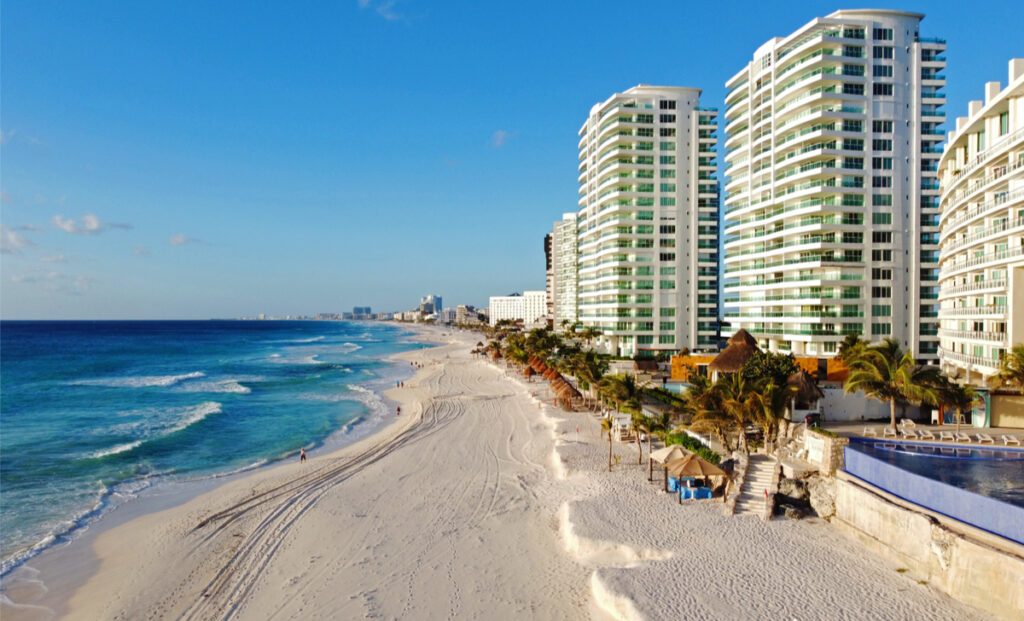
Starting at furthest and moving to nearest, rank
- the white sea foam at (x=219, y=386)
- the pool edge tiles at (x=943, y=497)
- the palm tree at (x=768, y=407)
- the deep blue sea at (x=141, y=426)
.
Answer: the white sea foam at (x=219, y=386), the deep blue sea at (x=141, y=426), the palm tree at (x=768, y=407), the pool edge tiles at (x=943, y=497)

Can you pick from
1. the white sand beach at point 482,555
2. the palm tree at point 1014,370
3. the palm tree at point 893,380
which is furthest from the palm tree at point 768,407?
the palm tree at point 1014,370

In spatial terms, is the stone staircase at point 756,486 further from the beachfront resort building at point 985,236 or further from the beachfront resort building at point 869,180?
the beachfront resort building at point 869,180

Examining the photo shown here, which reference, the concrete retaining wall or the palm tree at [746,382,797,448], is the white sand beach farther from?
the palm tree at [746,382,797,448]

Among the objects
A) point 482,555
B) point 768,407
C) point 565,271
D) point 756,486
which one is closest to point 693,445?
point 768,407

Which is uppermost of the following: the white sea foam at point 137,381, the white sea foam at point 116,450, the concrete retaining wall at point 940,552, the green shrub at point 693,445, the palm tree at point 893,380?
the palm tree at point 893,380

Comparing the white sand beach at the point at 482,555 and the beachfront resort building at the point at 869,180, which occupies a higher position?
the beachfront resort building at the point at 869,180

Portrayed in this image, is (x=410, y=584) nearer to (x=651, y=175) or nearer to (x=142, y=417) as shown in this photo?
(x=142, y=417)

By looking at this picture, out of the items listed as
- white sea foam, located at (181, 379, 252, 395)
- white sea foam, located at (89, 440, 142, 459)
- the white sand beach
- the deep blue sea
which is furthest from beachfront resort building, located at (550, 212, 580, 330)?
the white sand beach
